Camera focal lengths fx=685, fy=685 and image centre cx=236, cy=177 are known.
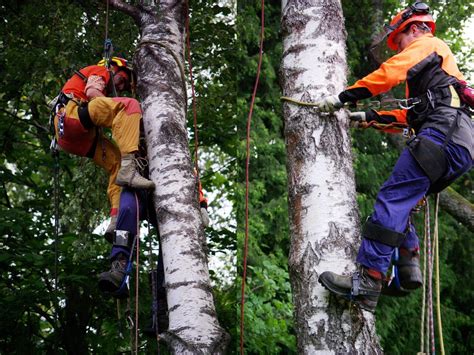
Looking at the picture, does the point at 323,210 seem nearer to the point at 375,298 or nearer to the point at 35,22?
the point at 375,298

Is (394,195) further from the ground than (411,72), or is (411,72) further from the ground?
(411,72)

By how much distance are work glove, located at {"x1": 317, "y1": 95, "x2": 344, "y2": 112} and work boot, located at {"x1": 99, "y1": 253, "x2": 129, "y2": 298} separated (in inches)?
72.0

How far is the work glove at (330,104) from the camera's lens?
10.6 ft

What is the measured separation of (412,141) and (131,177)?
5.96 feet

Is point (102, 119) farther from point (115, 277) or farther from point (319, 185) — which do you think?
point (319, 185)

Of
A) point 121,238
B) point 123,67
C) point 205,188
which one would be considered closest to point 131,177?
point 121,238

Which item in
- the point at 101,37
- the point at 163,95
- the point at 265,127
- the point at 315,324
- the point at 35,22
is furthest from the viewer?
the point at 265,127

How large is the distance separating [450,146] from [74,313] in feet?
18.6

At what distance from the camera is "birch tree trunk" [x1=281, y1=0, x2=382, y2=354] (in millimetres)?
2949

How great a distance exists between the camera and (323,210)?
312 centimetres

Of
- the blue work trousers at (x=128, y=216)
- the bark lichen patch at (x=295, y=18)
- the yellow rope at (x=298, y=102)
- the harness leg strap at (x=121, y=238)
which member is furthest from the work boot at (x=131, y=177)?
the bark lichen patch at (x=295, y=18)

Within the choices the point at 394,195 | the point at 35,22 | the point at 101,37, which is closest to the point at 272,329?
the point at 101,37

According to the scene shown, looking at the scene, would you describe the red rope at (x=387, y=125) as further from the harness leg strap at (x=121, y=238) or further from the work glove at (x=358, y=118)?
the harness leg strap at (x=121, y=238)

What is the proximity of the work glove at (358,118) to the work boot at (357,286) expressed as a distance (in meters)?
1.04
